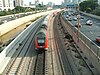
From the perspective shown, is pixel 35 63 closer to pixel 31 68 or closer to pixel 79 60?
pixel 31 68

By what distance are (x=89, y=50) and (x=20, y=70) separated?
8.26 metres

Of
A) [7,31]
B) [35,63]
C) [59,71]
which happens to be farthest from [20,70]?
[7,31]

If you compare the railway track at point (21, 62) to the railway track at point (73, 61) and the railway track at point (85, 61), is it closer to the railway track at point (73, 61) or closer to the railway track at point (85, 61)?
the railway track at point (73, 61)

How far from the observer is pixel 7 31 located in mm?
54062

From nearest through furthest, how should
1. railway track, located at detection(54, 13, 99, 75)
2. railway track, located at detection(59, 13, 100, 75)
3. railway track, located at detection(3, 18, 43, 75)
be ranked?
1. railway track, located at detection(59, 13, 100, 75)
2. railway track, located at detection(54, 13, 99, 75)
3. railway track, located at detection(3, 18, 43, 75)

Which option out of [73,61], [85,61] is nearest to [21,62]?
[73,61]

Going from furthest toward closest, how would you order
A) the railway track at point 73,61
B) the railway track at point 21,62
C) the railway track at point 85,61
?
the railway track at point 21,62
the railway track at point 73,61
the railway track at point 85,61

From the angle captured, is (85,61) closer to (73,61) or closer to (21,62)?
(73,61)

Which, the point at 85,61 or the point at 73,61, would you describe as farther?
the point at 73,61

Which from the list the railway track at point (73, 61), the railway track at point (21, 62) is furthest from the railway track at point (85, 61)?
the railway track at point (21, 62)

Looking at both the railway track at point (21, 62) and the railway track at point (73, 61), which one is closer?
the railway track at point (73, 61)

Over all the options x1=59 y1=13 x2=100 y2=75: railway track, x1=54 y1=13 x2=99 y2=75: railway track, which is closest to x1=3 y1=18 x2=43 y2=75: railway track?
x1=54 y1=13 x2=99 y2=75: railway track

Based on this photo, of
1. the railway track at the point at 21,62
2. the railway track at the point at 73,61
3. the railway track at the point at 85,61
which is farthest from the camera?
the railway track at the point at 21,62

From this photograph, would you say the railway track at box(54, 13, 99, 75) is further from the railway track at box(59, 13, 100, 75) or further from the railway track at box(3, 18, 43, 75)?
the railway track at box(3, 18, 43, 75)
